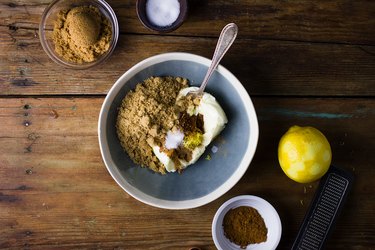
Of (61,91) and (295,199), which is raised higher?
(61,91)

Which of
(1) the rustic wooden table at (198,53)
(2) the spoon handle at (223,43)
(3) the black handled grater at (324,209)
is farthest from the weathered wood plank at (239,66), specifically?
(3) the black handled grater at (324,209)

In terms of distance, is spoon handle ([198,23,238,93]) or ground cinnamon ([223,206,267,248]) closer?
spoon handle ([198,23,238,93])

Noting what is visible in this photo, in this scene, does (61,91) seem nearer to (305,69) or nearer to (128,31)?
(128,31)

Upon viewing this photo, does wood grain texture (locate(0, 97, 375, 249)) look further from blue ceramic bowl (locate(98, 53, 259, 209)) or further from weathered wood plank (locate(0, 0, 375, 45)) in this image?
weathered wood plank (locate(0, 0, 375, 45))

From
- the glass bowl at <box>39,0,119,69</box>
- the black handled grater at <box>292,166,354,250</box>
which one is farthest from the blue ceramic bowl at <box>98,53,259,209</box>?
the black handled grater at <box>292,166,354,250</box>

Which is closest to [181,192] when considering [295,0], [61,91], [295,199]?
[295,199]

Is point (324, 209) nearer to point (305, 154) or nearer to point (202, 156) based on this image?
point (305, 154)
